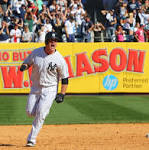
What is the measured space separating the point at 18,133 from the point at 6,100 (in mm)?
7840

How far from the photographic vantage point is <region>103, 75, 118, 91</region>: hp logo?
22.2 meters

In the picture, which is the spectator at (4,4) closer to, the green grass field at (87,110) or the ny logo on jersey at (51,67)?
the green grass field at (87,110)

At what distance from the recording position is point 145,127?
12945mm

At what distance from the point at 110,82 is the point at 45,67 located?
1292 centimetres

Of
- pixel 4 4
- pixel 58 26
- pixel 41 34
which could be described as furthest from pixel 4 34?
pixel 58 26

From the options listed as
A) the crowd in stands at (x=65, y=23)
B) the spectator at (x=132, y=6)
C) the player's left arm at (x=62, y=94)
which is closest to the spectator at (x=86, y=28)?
the crowd in stands at (x=65, y=23)

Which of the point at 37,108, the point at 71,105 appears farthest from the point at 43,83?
the point at 71,105

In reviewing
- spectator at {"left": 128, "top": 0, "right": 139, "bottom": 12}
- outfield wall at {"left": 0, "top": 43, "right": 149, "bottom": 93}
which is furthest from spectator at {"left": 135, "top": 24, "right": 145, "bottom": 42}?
spectator at {"left": 128, "top": 0, "right": 139, "bottom": 12}

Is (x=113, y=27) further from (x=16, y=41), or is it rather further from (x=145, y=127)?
(x=145, y=127)

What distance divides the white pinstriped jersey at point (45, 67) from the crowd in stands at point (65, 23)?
13.3 m

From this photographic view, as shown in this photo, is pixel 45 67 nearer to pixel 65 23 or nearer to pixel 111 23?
pixel 65 23

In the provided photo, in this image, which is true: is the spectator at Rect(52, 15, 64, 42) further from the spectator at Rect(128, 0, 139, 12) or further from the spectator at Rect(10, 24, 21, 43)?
the spectator at Rect(128, 0, 139, 12)

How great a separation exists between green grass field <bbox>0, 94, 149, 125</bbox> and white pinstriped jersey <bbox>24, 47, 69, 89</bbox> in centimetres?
426

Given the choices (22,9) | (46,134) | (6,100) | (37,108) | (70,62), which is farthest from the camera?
(22,9)
